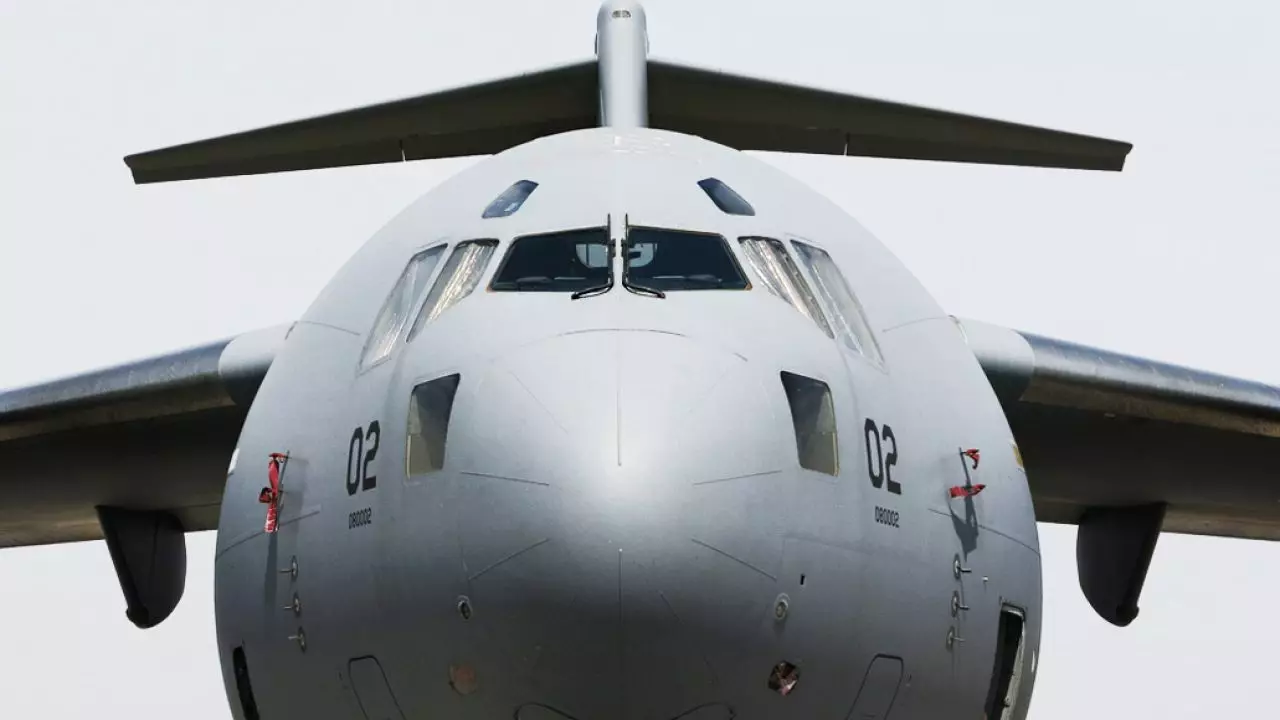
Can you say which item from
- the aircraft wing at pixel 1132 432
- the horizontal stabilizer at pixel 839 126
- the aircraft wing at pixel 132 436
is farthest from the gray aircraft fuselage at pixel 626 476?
the horizontal stabilizer at pixel 839 126

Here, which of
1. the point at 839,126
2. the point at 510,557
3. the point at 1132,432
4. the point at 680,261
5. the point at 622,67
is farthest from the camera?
the point at 1132,432

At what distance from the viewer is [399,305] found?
6.87 metres

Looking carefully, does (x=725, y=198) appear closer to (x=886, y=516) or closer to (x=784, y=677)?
(x=886, y=516)

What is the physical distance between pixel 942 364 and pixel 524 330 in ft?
6.67

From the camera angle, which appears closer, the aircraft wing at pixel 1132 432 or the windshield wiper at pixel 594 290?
the windshield wiper at pixel 594 290

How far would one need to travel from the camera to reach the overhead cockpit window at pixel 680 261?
644 cm

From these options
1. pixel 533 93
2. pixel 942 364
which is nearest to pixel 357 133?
pixel 533 93

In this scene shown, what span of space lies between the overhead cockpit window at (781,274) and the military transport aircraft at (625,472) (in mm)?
12

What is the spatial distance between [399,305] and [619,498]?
1820mm

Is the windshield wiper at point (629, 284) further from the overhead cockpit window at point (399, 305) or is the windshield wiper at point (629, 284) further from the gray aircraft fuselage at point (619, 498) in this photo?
the overhead cockpit window at point (399, 305)

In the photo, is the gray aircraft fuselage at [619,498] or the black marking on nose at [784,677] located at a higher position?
the gray aircraft fuselage at [619,498]

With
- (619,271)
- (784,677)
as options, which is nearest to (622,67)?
(619,271)

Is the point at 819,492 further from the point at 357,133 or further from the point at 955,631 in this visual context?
the point at 357,133

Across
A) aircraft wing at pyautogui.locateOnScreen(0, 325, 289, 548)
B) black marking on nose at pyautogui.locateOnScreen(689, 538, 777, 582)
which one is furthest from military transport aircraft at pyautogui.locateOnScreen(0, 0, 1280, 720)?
aircraft wing at pyautogui.locateOnScreen(0, 325, 289, 548)
